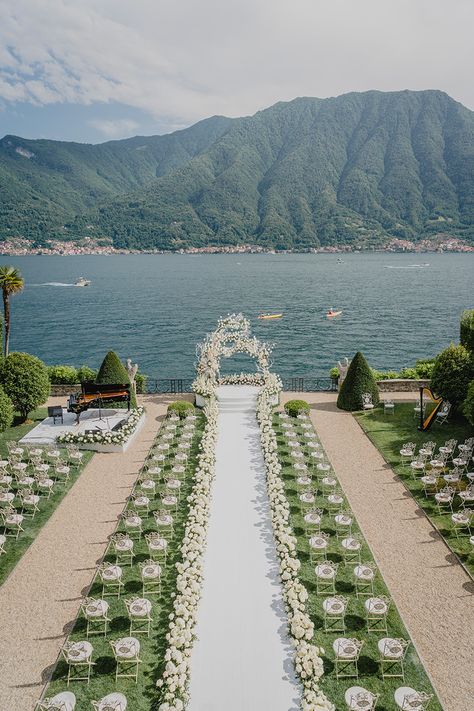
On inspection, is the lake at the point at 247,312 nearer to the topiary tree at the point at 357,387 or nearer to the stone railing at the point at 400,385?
the stone railing at the point at 400,385

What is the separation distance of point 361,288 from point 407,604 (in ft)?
389

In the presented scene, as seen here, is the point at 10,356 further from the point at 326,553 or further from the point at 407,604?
the point at 407,604

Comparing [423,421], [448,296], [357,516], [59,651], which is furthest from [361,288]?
[59,651]

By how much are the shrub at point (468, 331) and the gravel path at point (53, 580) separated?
58.8 ft

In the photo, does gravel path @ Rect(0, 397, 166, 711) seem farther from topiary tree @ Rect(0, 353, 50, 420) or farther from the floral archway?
the floral archway

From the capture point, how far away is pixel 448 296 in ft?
372

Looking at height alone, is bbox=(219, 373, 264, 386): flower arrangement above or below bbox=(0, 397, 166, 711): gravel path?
above

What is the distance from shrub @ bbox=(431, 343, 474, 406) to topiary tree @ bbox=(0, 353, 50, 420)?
1981 cm

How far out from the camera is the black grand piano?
85.9ft

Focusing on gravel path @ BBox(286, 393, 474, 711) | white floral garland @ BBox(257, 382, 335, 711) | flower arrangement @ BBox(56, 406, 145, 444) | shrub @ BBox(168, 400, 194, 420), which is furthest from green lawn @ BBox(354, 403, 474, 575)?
flower arrangement @ BBox(56, 406, 145, 444)

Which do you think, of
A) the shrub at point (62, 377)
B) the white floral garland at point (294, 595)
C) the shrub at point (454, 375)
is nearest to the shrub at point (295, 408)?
the white floral garland at point (294, 595)

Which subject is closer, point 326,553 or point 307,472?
point 326,553

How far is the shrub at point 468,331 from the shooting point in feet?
91.5

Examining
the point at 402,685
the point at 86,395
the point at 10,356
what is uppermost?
the point at 10,356
